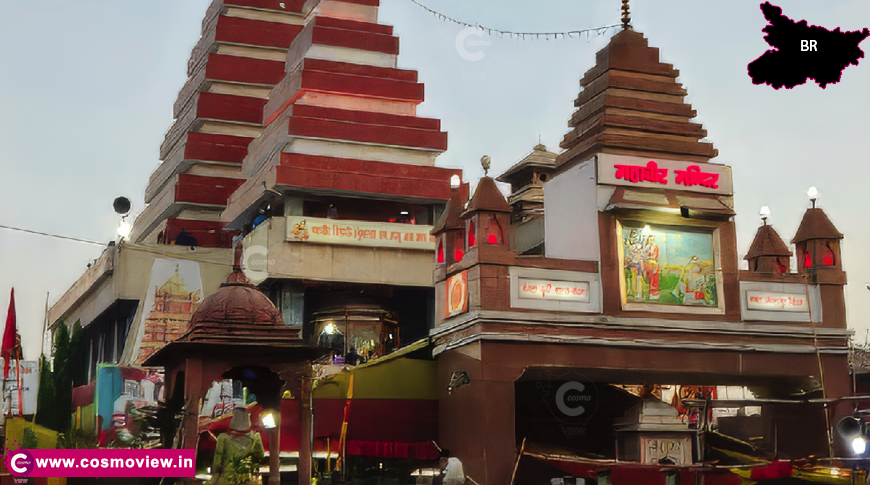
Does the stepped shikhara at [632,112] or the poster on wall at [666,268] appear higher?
the stepped shikhara at [632,112]

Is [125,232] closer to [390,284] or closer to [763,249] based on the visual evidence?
[390,284]

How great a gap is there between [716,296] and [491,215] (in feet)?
20.6

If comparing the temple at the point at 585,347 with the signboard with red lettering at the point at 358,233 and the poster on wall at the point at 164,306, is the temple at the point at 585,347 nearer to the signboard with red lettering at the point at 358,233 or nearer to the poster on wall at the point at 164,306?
the poster on wall at the point at 164,306

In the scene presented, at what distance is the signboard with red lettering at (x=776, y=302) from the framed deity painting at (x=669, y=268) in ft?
2.99

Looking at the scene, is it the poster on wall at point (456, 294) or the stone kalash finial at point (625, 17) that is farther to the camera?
the stone kalash finial at point (625, 17)

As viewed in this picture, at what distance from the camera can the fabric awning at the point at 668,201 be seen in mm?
23922

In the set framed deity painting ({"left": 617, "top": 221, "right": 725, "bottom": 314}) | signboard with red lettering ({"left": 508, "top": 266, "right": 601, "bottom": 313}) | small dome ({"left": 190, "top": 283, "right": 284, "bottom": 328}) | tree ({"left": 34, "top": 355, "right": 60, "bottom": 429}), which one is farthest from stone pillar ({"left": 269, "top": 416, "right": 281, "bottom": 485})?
→ tree ({"left": 34, "top": 355, "right": 60, "bottom": 429})

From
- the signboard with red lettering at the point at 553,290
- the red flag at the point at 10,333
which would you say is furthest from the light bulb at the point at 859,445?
the red flag at the point at 10,333

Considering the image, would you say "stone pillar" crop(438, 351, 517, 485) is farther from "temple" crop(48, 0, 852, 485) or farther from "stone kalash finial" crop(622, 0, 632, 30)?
"stone kalash finial" crop(622, 0, 632, 30)

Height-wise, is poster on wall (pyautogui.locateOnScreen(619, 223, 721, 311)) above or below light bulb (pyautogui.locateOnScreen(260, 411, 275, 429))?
above

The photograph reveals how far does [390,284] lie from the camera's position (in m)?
36.1

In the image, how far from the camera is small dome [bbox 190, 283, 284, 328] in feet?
58.1

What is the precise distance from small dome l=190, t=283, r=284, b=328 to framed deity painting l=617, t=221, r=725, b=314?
9549mm

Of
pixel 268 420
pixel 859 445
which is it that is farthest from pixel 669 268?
pixel 268 420
